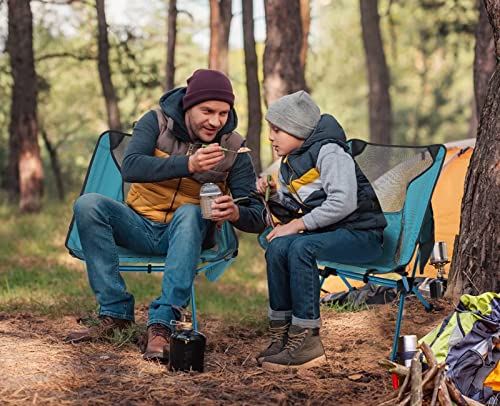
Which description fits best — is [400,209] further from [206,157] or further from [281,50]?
[281,50]

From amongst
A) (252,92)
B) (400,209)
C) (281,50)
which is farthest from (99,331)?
(252,92)

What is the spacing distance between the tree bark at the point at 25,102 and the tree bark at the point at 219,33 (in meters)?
2.34

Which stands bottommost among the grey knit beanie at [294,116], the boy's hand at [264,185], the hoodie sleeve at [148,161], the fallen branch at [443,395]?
the fallen branch at [443,395]

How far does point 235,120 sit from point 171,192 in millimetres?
426

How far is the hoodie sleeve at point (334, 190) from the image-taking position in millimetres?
3320

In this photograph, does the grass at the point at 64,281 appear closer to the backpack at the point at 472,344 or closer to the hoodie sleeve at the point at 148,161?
the hoodie sleeve at the point at 148,161

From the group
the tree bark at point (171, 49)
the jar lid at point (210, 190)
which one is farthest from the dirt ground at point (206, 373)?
the tree bark at point (171, 49)

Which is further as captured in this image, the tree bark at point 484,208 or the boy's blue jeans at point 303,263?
the tree bark at point 484,208

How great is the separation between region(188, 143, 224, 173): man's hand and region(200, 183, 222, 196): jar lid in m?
0.08

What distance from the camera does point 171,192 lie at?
372 centimetres

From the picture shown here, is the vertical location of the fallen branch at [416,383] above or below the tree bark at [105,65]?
below

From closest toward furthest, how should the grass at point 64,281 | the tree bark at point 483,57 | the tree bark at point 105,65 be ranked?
the grass at point 64,281, the tree bark at point 483,57, the tree bark at point 105,65

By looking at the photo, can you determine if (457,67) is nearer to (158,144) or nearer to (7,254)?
(7,254)

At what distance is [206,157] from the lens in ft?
11.1
